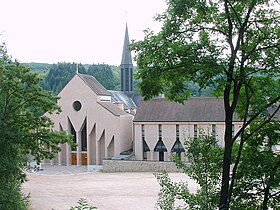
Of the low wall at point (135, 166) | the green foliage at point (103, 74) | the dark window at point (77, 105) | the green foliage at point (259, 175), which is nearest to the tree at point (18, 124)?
the green foliage at point (259, 175)

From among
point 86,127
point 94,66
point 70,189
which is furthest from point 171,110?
point 94,66

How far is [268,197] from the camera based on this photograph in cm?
659

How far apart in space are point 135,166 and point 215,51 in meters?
27.6

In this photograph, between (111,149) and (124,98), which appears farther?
(124,98)

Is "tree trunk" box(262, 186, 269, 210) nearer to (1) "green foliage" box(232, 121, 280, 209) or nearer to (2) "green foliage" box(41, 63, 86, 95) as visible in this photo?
(1) "green foliage" box(232, 121, 280, 209)

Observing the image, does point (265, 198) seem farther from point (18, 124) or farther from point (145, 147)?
point (145, 147)

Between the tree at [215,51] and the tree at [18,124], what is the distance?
4.99 meters

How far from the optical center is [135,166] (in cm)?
3272

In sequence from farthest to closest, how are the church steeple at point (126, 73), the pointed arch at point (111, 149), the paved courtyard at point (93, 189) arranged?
the church steeple at point (126, 73), the pointed arch at point (111, 149), the paved courtyard at point (93, 189)

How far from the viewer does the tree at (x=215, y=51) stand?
588 centimetres

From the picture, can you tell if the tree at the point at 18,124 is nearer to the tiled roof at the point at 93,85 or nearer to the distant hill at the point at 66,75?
the tiled roof at the point at 93,85

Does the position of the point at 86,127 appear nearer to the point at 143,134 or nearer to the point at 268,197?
the point at 143,134

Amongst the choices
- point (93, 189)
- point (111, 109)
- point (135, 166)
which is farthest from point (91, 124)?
Answer: point (93, 189)

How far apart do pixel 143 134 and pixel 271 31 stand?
30.2m
